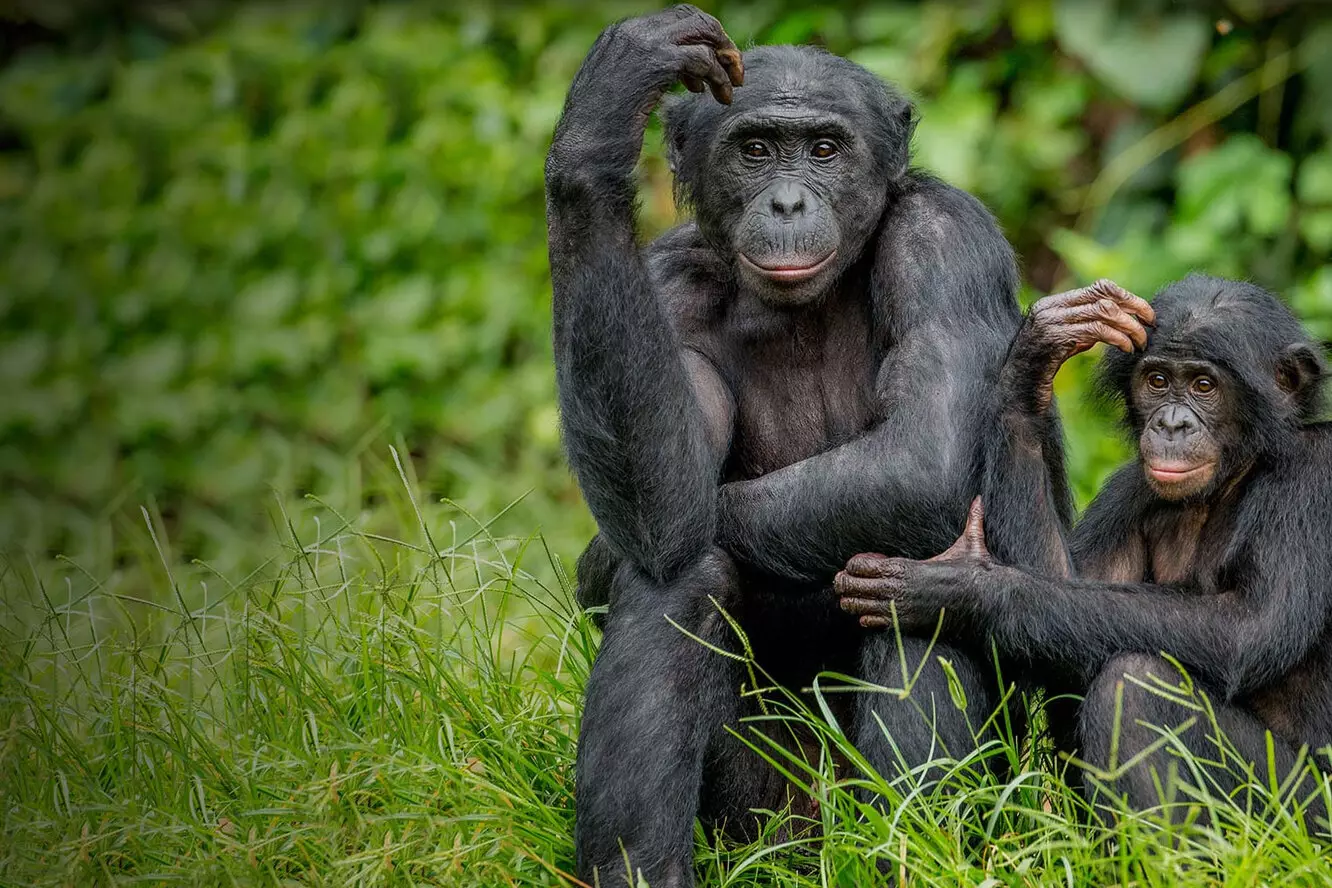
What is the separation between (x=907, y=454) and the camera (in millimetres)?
4234

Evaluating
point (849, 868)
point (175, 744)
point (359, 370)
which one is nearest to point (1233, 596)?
point (849, 868)

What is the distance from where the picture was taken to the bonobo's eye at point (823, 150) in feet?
14.8

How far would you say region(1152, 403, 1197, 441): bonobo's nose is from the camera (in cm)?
427

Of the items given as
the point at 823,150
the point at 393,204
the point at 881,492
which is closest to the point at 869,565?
the point at 881,492

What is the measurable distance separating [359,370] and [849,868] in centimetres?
614

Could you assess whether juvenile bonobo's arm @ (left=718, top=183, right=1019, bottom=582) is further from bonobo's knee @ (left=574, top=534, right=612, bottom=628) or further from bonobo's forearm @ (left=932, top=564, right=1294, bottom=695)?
bonobo's knee @ (left=574, top=534, right=612, bottom=628)

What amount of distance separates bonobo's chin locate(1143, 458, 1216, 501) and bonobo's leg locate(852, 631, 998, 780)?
670 mm

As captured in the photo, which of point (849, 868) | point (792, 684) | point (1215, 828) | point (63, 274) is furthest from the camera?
point (63, 274)

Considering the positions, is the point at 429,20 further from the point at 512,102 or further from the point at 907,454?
the point at 907,454

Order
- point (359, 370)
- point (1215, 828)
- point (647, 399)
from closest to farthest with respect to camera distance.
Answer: point (1215, 828)
point (647, 399)
point (359, 370)

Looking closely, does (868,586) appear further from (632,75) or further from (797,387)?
(632,75)

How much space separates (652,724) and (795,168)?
1523 mm

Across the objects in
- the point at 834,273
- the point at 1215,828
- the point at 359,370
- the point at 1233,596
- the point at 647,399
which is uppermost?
the point at 834,273

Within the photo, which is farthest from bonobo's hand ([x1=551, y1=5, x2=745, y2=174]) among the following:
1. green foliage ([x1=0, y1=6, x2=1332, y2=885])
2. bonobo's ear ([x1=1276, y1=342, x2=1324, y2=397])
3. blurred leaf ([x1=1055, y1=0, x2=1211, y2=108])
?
blurred leaf ([x1=1055, y1=0, x2=1211, y2=108])
